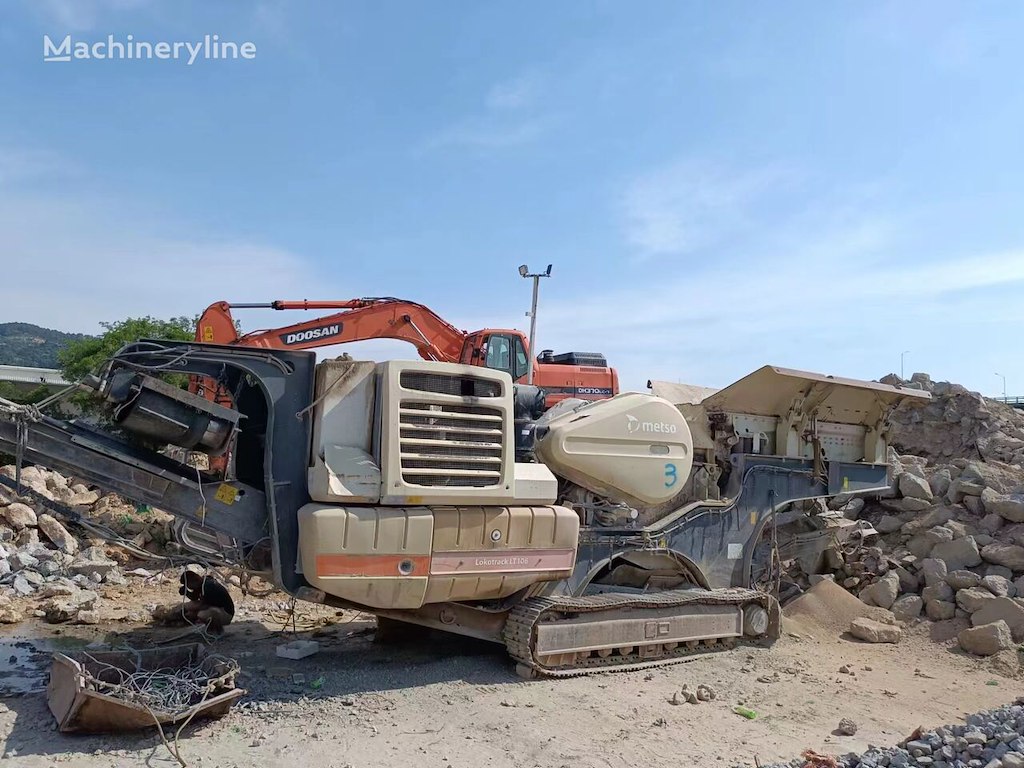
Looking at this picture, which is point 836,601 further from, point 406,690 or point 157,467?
point 157,467

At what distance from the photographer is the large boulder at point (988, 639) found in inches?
308

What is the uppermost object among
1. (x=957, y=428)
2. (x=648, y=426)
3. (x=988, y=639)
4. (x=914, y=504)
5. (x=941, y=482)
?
(x=957, y=428)

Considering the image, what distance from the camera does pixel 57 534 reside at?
459 inches

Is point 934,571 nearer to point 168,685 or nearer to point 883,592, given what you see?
point 883,592

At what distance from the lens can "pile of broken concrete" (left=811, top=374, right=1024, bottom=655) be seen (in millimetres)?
8367

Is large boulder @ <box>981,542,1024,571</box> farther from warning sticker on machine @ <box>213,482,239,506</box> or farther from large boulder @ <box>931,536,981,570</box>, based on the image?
warning sticker on machine @ <box>213,482,239,506</box>

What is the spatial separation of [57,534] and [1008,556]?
11.9m

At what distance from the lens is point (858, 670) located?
289 inches

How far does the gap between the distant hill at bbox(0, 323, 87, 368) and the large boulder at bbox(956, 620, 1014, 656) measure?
81.5 m

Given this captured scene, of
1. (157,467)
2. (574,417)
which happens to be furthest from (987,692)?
(157,467)

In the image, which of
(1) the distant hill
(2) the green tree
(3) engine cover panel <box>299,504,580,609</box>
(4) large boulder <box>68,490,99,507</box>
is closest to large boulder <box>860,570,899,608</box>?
(3) engine cover panel <box>299,504,580,609</box>

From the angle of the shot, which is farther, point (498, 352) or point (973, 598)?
point (498, 352)

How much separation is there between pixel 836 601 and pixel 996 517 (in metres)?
2.42

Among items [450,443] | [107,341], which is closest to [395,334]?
[450,443]
